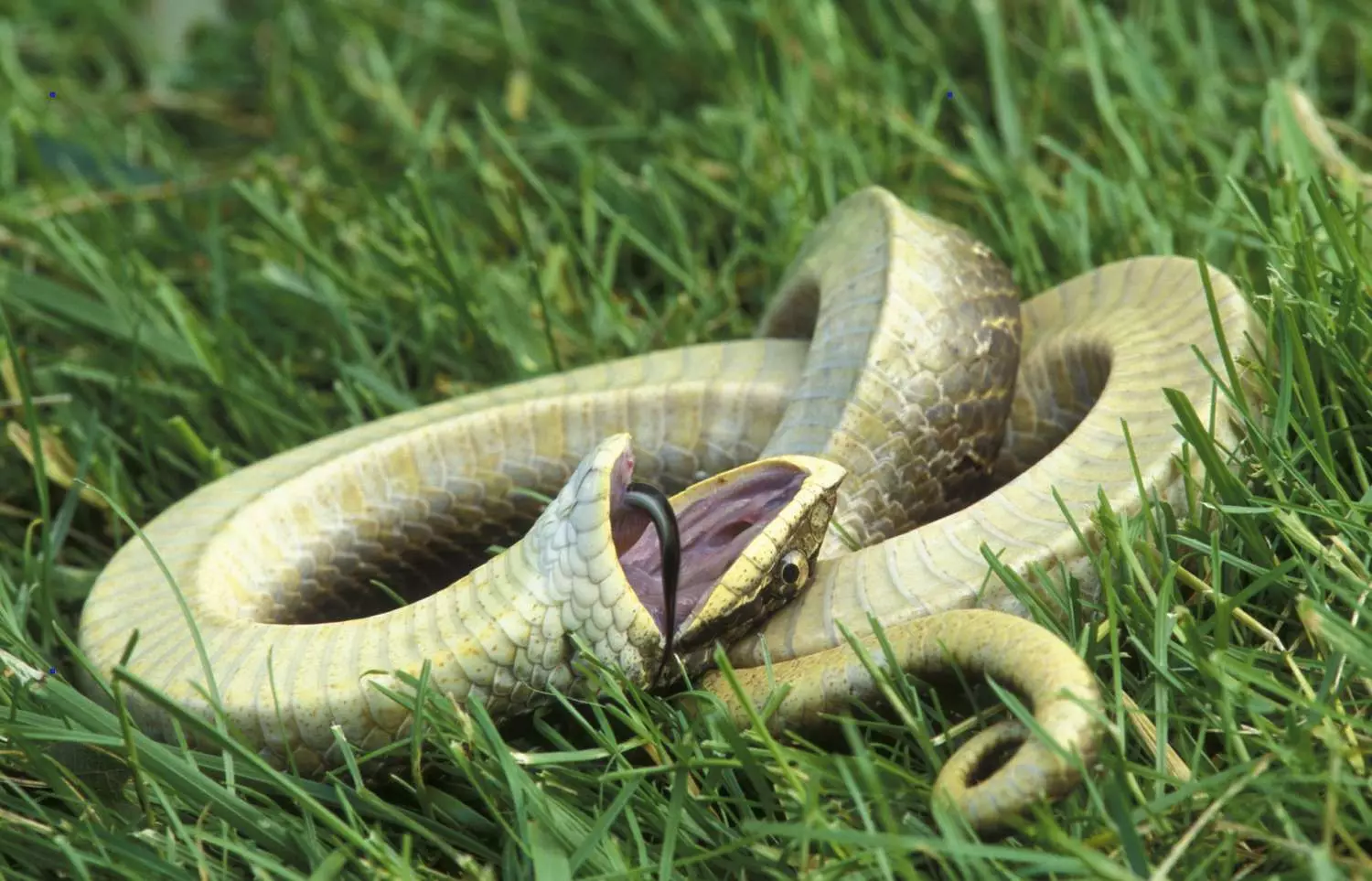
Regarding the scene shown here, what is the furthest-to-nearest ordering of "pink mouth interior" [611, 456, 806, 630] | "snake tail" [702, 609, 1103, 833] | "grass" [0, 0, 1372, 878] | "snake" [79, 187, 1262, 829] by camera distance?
1. "pink mouth interior" [611, 456, 806, 630]
2. "snake" [79, 187, 1262, 829]
3. "grass" [0, 0, 1372, 878]
4. "snake tail" [702, 609, 1103, 833]

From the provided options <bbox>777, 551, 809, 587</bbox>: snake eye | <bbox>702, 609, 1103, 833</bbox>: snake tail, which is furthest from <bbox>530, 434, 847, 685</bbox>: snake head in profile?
<bbox>702, 609, 1103, 833</bbox>: snake tail

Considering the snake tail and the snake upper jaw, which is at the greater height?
the snake upper jaw

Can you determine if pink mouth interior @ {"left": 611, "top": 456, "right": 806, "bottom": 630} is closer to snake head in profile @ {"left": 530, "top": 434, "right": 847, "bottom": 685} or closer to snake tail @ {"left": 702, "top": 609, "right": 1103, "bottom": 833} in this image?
snake head in profile @ {"left": 530, "top": 434, "right": 847, "bottom": 685}

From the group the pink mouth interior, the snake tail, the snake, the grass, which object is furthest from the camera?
the pink mouth interior

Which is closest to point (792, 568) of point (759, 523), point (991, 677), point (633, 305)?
point (759, 523)

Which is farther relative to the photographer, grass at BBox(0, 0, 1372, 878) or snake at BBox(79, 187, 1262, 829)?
snake at BBox(79, 187, 1262, 829)

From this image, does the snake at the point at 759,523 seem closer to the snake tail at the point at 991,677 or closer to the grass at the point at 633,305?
the snake tail at the point at 991,677
